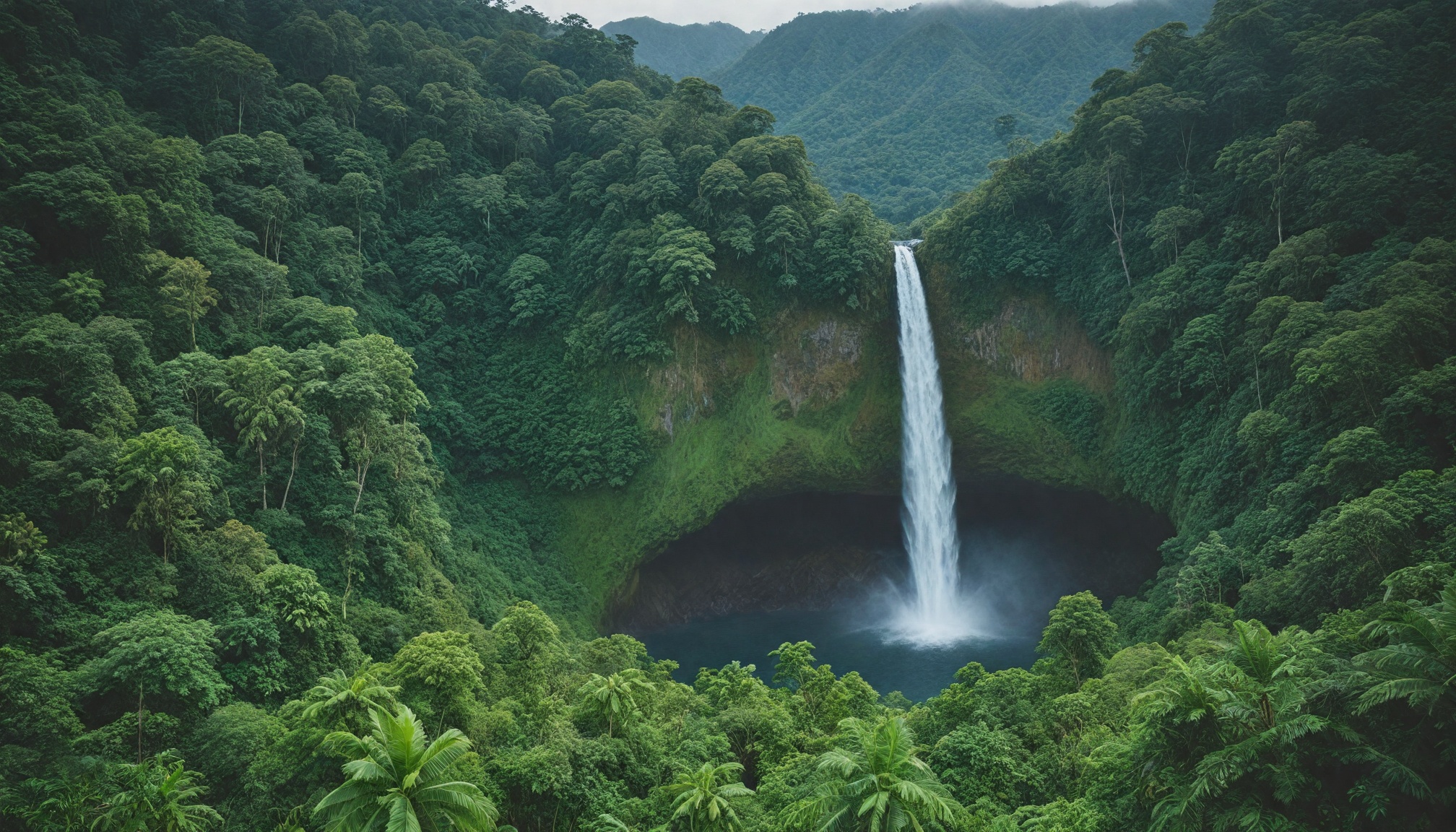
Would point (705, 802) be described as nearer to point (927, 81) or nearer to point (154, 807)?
point (154, 807)

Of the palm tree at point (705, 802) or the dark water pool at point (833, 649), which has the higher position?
the palm tree at point (705, 802)

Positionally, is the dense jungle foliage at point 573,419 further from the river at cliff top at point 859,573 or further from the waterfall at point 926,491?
the river at cliff top at point 859,573

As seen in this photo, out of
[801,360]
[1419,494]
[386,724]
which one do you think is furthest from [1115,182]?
[386,724]

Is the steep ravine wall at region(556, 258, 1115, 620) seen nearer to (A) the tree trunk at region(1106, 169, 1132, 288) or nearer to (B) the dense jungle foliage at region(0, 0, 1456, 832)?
(B) the dense jungle foliage at region(0, 0, 1456, 832)

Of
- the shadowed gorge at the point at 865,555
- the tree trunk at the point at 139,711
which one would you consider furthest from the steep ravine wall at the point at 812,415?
the tree trunk at the point at 139,711

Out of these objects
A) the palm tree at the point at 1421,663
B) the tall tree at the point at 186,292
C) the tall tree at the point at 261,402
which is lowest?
the tall tree at the point at 261,402

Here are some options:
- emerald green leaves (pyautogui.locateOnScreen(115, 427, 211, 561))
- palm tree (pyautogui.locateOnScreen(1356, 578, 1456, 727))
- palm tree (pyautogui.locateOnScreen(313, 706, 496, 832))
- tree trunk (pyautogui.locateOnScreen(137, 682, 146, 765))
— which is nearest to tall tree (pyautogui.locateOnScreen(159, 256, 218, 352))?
emerald green leaves (pyautogui.locateOnScreen(115, 427, 211, 561))

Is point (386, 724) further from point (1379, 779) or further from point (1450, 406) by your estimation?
point (1450, 406)
